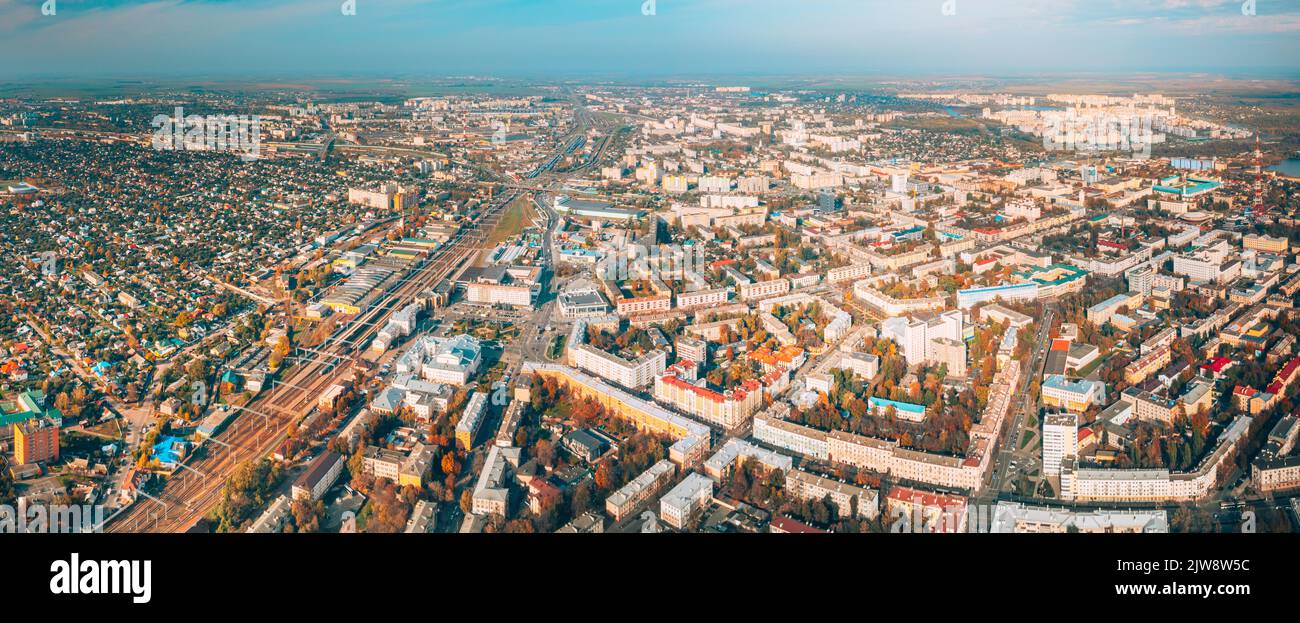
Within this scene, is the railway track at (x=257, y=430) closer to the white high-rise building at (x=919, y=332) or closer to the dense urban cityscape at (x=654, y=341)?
the dense urban cityscape at (x=654, y=341)

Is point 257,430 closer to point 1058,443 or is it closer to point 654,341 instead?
point 654,341

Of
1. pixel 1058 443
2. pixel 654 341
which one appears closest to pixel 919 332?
pixel 1058 443

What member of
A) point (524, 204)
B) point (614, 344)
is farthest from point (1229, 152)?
point (614, 344)

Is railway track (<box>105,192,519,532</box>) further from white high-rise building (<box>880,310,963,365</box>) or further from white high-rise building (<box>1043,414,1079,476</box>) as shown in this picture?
white high-rise building (<box>1043,414,1079,476</box>)

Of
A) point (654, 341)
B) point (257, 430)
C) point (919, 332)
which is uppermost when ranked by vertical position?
point (919, 332)

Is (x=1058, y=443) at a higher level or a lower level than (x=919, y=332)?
lower

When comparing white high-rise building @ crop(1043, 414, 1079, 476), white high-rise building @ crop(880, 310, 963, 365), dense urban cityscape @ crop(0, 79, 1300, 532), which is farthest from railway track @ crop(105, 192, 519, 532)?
white high-rise building @ crop(1043, 414, 1079, 476)

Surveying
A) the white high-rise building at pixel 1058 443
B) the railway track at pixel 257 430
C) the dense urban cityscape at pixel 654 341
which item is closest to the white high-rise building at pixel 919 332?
the dense urban cityscape at pixel 654 341

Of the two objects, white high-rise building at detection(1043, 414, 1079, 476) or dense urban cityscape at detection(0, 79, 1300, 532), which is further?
white high-rise building at detection(1043, 414, 1079, 476)

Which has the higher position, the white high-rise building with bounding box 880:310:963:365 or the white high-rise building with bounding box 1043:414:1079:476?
the white high-rise building with bounding box 880:310:963:365

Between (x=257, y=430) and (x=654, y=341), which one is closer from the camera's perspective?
(x=257, y=430)

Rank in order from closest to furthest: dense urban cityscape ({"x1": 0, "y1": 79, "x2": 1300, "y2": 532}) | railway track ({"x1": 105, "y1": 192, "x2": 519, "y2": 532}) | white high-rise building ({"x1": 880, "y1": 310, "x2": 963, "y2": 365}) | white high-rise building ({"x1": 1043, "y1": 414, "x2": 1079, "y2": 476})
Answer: railway track ({"x1": 105, "y1": 192, "x2": 519, "y2": 532}) < dense urban cityscape ({"x1": 0, "y1": 79, "x2": 1300, "y2": 532}) < white high-rise building ({"x1": 1043, "y1": 414, "x2": 1079, "y2": 476}) < white high-rise building ({"x1": 880, "y1": 310, "x2": 963, "y2": 365})
